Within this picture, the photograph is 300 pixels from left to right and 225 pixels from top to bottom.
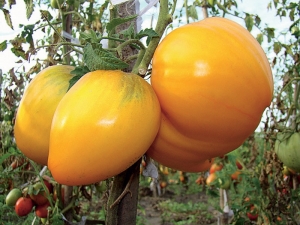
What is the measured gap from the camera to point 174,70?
505mm

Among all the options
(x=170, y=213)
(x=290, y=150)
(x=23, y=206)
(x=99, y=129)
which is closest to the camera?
(x=99, y=129)

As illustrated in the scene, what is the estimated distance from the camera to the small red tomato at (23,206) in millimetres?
1535

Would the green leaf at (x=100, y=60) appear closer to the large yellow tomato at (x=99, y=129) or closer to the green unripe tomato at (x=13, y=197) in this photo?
the large yellow tomato at (x=99, y=129)

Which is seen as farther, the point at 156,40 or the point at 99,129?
the point at 156,40

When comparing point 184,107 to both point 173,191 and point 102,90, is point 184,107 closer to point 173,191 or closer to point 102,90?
point 102,90

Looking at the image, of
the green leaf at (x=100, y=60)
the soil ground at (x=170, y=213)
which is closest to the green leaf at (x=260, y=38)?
the soil ground at (x=170, y=213)

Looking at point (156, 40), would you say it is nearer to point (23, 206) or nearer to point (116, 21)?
point (116, 21)

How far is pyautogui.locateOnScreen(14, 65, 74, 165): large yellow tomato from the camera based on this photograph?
1.89ft

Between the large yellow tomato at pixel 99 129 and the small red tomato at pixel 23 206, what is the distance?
3.78ft

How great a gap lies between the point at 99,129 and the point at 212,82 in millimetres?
164

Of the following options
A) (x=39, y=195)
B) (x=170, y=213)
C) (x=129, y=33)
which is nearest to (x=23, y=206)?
(x=39, y=195)

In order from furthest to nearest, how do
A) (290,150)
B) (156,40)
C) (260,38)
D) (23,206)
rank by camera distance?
(260,38) → (290,150) → (23,206) → (156,40)

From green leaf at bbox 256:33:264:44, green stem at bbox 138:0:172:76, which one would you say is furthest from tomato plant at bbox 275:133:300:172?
green stem at bbox 138:0:172:76

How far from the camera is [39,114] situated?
58 cm
